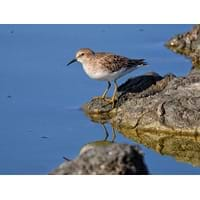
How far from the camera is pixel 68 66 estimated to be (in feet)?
37.1

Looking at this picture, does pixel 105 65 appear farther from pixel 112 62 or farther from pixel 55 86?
pixel 55 86

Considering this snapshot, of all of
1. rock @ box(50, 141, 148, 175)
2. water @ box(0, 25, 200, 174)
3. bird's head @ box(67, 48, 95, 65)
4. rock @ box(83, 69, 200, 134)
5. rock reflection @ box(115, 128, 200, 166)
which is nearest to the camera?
rock @ box(50, 141, 148, 175)

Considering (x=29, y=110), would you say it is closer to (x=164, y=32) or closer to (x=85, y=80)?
(x=85, y=80)

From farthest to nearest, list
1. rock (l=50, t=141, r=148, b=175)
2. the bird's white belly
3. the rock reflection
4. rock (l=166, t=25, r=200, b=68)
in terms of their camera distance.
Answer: rock (l=166, t=25, r=200, b=68) → the bird's white belly → the rock reflection → rock (l=50, t=141, r=148, b=175)

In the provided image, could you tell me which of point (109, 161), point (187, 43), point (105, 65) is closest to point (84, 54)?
point (105, 65)

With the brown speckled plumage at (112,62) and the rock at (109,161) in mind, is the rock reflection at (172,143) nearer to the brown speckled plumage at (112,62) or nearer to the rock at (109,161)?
the brown speckled plumage at (112,62)

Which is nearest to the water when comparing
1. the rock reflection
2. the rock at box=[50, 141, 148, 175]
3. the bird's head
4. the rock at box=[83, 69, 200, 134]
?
the rock reflection

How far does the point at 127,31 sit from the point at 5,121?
14.1 feet

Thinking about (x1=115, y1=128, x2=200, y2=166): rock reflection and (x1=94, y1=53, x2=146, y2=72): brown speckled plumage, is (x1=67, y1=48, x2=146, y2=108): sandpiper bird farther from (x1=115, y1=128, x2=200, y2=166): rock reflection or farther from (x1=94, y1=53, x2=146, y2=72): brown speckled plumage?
(x1=115, y1=128, x2=200, y2=166): rock reflection

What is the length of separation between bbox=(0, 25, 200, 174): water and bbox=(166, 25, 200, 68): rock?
204 mm

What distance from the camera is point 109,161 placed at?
596cm

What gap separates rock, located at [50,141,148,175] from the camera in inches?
234

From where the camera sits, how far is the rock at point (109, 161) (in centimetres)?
595

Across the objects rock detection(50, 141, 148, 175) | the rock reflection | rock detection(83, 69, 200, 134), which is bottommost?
rock detection(50, 141, 148, 175)
